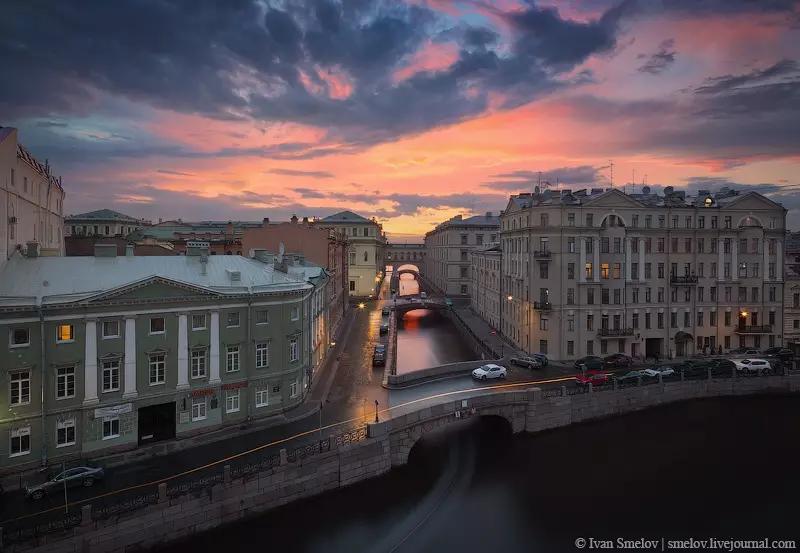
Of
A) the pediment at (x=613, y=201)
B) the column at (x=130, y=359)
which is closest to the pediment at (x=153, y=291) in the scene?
the column at (x=130, y=359)

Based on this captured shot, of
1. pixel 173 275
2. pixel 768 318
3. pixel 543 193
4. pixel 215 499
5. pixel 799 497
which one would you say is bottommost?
pixel 799 497

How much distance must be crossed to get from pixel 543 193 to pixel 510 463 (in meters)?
34.5

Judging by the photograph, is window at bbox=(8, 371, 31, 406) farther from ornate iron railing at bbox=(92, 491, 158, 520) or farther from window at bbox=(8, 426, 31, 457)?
ornate iron railing at bbox=(92, 491, 158, 520)

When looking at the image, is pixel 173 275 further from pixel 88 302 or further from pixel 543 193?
pixel 543 193

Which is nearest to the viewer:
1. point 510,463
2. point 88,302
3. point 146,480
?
point 146,480

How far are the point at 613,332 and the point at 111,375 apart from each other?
155 ft

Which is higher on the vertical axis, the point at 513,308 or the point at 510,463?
the point at 513,308

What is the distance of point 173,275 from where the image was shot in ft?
114

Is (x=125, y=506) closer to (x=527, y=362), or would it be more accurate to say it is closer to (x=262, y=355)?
(x=262, y=355)

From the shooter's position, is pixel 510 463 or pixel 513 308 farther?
pixel 513 308

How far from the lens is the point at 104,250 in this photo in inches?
1356

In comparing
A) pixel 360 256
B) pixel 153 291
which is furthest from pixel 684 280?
pixel 360 256

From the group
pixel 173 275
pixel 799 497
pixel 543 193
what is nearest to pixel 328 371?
pixel 173 275

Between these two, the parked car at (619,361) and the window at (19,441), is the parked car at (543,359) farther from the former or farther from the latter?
the window at (19,441)
